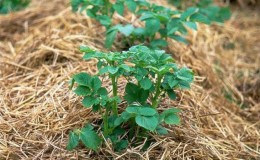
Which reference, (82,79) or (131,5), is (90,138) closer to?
(82,79)

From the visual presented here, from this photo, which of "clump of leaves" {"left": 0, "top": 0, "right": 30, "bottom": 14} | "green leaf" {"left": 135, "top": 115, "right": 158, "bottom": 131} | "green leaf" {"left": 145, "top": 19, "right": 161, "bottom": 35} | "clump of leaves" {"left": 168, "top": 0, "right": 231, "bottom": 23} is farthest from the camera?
"clump of leaves" {"left": 0, "top": 0, "right": 30, "bottom": 14}

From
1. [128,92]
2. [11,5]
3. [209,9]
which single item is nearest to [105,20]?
[128,92]

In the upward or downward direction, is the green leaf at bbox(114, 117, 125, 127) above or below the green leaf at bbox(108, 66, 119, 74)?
below

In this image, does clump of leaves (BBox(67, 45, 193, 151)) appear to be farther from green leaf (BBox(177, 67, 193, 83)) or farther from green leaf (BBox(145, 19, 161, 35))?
green leaf (BBox(145, 19, 161, 35))

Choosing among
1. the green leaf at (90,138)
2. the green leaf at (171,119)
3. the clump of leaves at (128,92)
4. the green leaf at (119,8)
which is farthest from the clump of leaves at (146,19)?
the green leaf at (90,138)

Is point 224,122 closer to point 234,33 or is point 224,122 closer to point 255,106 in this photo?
point 255,106

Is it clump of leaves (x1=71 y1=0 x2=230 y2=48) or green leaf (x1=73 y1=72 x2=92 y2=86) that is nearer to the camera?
green leaf (x1=73 y1=72 x2=92 y2=86)

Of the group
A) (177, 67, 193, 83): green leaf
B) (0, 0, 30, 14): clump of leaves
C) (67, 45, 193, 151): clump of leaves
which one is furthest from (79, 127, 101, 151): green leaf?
(0, 0, 30, 14): clump of leaves
